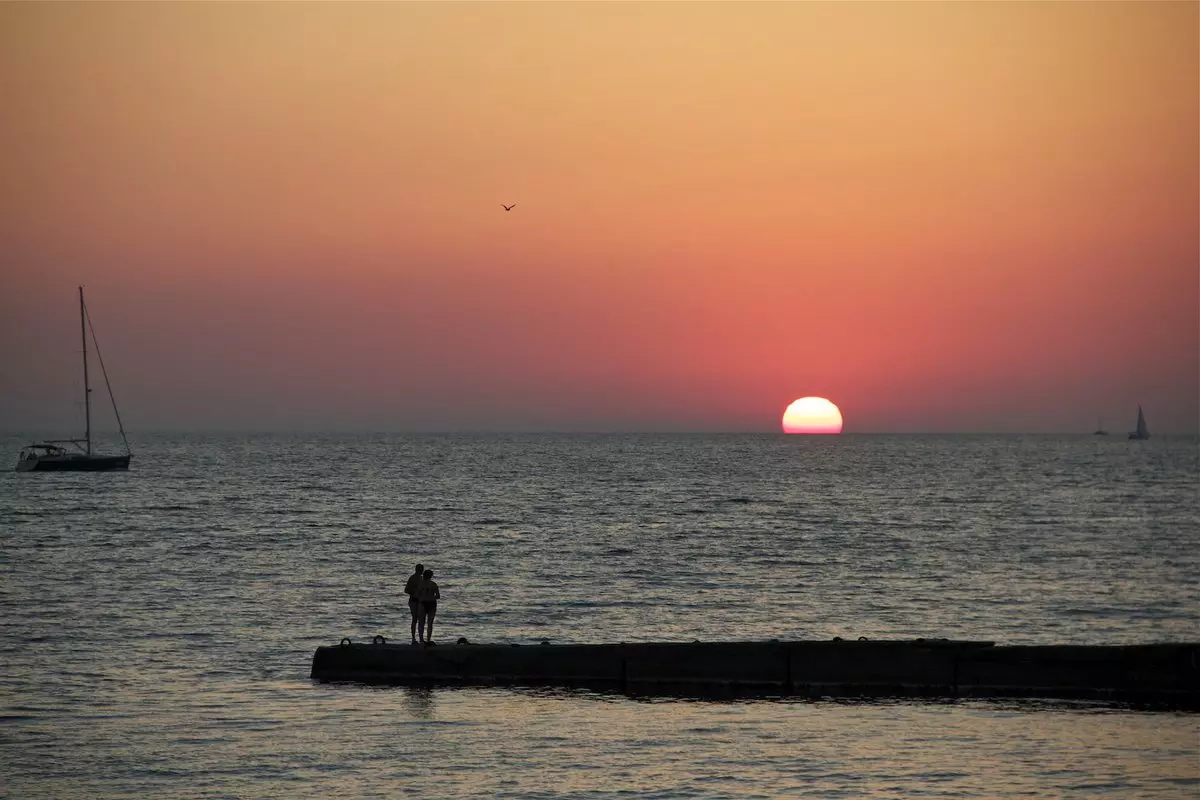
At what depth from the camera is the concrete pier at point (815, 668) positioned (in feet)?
84.8

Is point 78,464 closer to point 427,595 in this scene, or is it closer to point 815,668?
point 427,595

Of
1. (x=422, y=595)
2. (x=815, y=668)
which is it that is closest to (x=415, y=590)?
(x=422, y=595)

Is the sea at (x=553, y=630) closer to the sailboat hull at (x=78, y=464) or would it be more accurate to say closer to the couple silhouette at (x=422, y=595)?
the couple silhouette at (x=422, y=595)

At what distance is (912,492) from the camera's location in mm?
116062

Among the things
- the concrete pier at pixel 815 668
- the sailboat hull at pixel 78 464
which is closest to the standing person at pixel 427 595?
the concrete pier at pixel 815 668

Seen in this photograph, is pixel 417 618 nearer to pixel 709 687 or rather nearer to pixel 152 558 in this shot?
pixel 709 687

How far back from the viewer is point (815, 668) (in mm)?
26828

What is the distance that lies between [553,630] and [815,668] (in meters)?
12.0

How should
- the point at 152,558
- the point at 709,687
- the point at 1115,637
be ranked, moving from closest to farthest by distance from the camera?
1. the point at 709,687
2. the point at 1115,637
3. the point at 152,558

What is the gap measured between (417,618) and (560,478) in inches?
4489

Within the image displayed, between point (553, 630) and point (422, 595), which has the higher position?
point (422, 595)

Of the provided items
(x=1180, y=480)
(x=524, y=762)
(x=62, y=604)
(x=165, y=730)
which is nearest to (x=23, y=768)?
(x=165, y=730)

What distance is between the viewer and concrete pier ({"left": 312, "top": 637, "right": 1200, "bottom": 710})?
25.9m

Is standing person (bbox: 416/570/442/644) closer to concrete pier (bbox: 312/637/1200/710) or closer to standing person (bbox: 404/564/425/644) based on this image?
standing person (bbox: 404/564/425/644)
